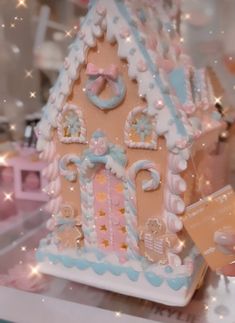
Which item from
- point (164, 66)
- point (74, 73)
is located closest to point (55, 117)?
point (74, 73)

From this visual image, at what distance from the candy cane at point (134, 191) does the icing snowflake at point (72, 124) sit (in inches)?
4.4

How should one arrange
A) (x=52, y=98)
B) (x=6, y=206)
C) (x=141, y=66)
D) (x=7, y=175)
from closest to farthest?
1. (x=141, y=66)
2. (x=52, y=98)
3. (x=6, y=206)
4. (x=7, y=175)

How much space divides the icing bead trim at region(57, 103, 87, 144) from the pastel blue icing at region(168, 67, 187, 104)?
0.52 feet

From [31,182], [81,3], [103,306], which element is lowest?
[103,306]

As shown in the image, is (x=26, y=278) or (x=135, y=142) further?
(x=26, y=278)

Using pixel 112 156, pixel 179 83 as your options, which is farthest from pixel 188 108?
pixel 112 156

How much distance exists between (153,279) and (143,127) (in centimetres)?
24

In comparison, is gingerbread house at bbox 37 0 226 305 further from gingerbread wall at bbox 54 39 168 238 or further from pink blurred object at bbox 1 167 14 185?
pink blurred object at bbox 1 167 14 185

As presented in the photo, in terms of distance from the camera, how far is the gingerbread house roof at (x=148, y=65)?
24.8 inches

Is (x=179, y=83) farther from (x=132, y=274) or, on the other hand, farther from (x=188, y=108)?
(x=132, y=274)

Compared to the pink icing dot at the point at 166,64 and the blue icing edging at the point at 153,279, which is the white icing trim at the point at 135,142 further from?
the blue icing edging at the point at 153,279

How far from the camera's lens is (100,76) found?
0.67 metres

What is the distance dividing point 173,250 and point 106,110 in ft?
0.80

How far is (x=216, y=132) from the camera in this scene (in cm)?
78
